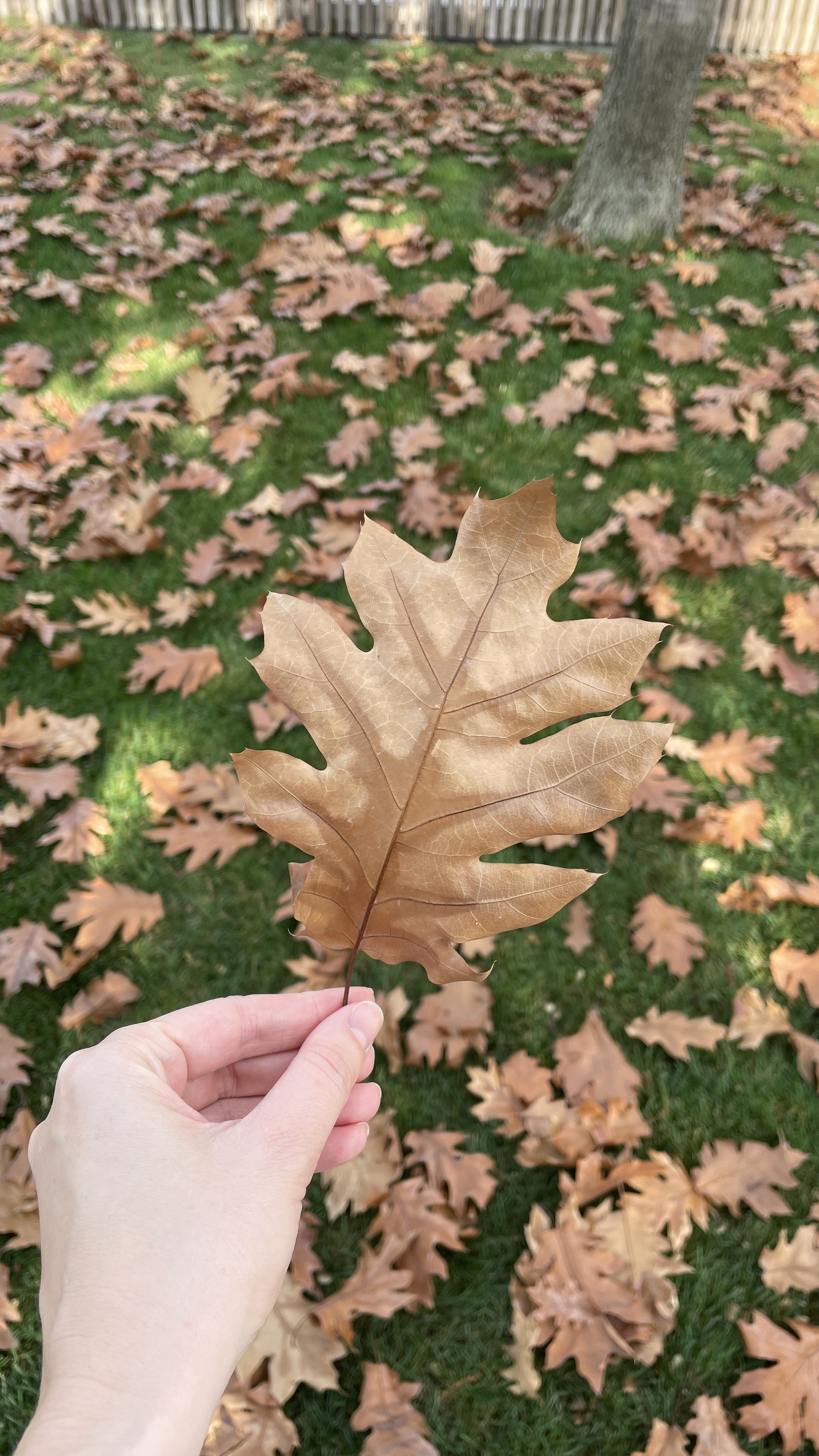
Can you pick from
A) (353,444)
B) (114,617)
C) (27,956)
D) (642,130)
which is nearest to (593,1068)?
(27,956)

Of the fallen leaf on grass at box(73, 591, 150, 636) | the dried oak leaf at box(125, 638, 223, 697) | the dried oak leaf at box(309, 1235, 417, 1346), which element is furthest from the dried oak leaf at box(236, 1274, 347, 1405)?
the fallen leaf on grass at box(73, 591, 150, 636)

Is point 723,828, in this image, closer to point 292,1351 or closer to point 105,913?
point 292,1351

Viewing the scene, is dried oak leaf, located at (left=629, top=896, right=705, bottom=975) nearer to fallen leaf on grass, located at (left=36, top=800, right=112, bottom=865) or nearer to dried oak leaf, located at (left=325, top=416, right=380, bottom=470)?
fallen leaf on grass, located at (left=36, top=800, right=112, bottom=865)

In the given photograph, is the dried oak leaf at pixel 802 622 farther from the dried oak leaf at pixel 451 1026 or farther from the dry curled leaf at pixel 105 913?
the dry curled leaf at pixel 105 913

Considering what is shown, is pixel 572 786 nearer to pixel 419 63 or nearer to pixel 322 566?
pixel 322 566

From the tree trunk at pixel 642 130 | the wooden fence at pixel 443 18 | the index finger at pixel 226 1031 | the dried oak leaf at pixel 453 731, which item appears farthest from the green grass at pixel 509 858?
the wooden fence at pixel 443 18

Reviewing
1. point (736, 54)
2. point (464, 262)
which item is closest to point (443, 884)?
point (464, 262)
